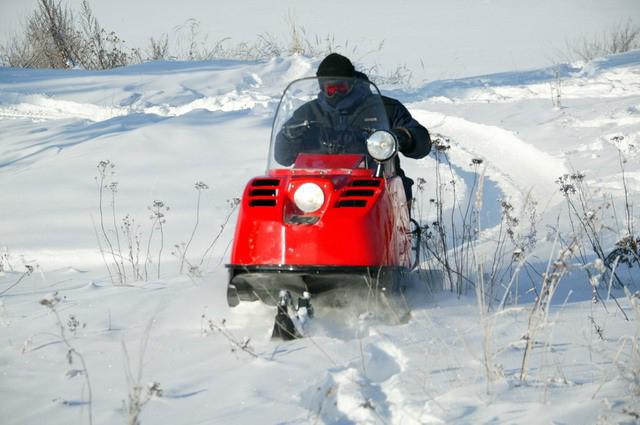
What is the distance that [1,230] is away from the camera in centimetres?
726

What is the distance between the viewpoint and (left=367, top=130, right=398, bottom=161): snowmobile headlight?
4129 millimetres

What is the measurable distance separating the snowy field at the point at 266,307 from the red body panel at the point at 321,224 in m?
0.39

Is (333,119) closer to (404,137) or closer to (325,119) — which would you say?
(325,119)

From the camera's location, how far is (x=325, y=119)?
15.5ft

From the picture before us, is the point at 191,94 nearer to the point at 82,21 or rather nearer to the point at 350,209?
the point at 82,21

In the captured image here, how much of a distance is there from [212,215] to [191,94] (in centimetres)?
733

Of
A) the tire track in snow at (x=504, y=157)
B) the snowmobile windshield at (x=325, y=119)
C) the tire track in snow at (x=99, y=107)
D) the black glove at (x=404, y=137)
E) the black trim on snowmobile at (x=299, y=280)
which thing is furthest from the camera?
the tire track in snow at (x=99, y=107)

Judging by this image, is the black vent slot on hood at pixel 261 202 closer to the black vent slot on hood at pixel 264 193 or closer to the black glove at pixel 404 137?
the black vent slot on hood at pixel 264 193

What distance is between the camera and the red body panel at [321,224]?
388 centimetres

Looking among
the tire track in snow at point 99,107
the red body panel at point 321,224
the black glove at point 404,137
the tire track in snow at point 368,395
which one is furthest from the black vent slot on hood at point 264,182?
the tire track in snow at point 99,107

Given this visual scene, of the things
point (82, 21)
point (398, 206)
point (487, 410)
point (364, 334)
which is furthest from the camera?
point (82, 21)

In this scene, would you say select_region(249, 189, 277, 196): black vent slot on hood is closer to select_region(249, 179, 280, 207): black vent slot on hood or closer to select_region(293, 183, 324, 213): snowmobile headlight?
select_region(249, 179, 280, 207): black vent slot on hood

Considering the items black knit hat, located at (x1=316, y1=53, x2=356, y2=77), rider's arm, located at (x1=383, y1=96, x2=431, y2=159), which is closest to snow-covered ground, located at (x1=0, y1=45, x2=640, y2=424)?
rider's arm, located at (x1=383, y1=96, x2=431, y2=159)

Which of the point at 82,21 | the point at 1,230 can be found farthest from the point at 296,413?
the point at 82,21
